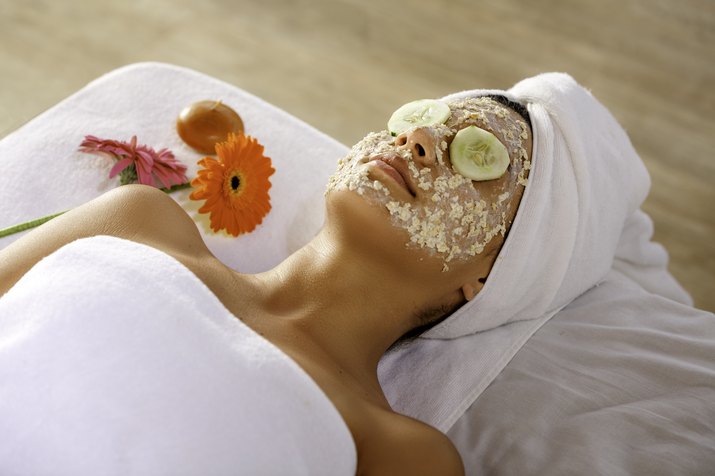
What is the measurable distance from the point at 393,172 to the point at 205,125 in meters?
0.68

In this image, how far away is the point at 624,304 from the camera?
178 cm

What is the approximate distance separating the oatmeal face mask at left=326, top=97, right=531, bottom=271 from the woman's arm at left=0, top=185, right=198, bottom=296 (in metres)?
0.39

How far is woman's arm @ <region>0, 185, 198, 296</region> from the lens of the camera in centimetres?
148

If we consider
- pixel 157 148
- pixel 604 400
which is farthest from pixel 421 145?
pixel 157 148

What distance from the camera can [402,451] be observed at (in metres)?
1.33

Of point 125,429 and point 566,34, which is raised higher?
point 566,34

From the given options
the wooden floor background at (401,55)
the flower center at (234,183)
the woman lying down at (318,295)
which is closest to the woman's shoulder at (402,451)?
the woman lying down at (318,295)

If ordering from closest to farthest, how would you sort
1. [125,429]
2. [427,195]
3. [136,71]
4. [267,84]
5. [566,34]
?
[125,429]
[427,195]
[136,71]
[267,84]
[566,34]

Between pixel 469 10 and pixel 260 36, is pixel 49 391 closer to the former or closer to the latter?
pixel 260 36

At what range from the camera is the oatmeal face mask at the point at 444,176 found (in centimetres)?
145

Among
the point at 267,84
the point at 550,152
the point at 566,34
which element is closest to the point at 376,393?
the point at 550,152

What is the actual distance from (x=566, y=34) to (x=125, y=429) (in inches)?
110

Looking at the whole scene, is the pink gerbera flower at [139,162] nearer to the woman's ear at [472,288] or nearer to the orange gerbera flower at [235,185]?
the orange gerbera flower at [235,185]

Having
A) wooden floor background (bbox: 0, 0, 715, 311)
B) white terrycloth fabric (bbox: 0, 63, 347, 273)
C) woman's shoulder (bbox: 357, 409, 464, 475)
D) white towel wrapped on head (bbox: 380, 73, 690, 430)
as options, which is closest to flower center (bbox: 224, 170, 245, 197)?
white terrycloth fabric (bbox: 0, 63, 347, 273)
